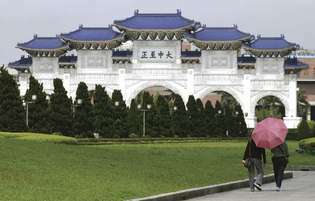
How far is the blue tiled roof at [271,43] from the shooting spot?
71.0 metres

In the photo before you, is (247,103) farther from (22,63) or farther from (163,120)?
(22,63)

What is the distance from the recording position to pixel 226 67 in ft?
228

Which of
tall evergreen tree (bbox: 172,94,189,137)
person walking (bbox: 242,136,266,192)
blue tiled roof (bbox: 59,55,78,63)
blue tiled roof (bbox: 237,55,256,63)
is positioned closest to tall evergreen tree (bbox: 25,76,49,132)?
tall evergreen tree (bbox: 172,94,189,137)

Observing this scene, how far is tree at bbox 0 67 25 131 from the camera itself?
150 feet

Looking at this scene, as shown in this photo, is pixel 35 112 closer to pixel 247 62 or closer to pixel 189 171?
pixel 247 62

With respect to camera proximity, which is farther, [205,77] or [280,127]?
[205,77]

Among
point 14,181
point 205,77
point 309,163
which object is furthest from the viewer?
point 205,77

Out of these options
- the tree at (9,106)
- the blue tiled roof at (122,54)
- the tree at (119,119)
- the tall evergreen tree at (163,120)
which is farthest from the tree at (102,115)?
the blue tiled roof at (122,54)

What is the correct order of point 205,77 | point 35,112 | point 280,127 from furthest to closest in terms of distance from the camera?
1. point 205,77
2. point 35,112
3. point 280,127

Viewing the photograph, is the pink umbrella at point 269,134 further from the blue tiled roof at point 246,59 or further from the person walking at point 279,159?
the blue tiled roof at point 246,59

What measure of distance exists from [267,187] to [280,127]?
86.3 inches

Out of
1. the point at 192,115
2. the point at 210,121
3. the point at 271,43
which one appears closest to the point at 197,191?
the point at 192,115

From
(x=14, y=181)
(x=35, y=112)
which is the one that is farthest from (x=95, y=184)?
(x=35, y=112)

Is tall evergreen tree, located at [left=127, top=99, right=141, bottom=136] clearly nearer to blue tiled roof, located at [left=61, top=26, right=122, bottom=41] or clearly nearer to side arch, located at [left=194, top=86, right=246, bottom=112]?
side arch, located at [left=194, top=86, right=246, bottom=112]
